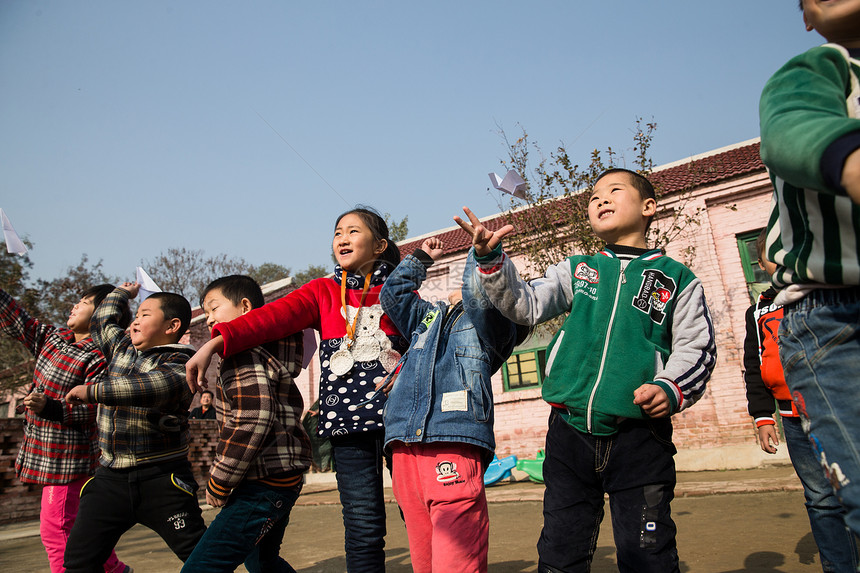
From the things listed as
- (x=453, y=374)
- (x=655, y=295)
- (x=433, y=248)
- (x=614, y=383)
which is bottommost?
(x=614, y=383)

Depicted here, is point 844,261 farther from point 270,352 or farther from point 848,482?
point 270,352

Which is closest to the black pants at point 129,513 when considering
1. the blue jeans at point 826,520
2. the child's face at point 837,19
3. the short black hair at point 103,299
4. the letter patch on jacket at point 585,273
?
the short black hair at point 103,299

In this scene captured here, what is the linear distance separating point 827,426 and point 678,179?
466 inches

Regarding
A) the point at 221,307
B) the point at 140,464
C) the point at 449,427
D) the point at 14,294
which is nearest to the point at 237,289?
the point at 221,307

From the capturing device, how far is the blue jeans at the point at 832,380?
1.14 metres

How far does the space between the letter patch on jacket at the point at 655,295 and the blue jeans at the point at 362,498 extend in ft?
4.04

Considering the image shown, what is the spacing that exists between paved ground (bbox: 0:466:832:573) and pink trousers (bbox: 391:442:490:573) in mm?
1593

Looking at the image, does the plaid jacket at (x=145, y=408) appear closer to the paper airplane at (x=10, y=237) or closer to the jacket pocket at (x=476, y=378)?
the paper airplane at (x=10, y=237)

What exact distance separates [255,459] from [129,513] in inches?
34.5

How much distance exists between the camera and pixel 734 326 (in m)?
10.2

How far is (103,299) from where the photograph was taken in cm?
414

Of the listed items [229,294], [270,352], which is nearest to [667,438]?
[270,352]

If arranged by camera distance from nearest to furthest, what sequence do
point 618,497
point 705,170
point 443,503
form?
point 618,497 < point 443,503 < point 705,170

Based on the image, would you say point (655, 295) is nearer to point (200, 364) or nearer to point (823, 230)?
point (823, 230)
